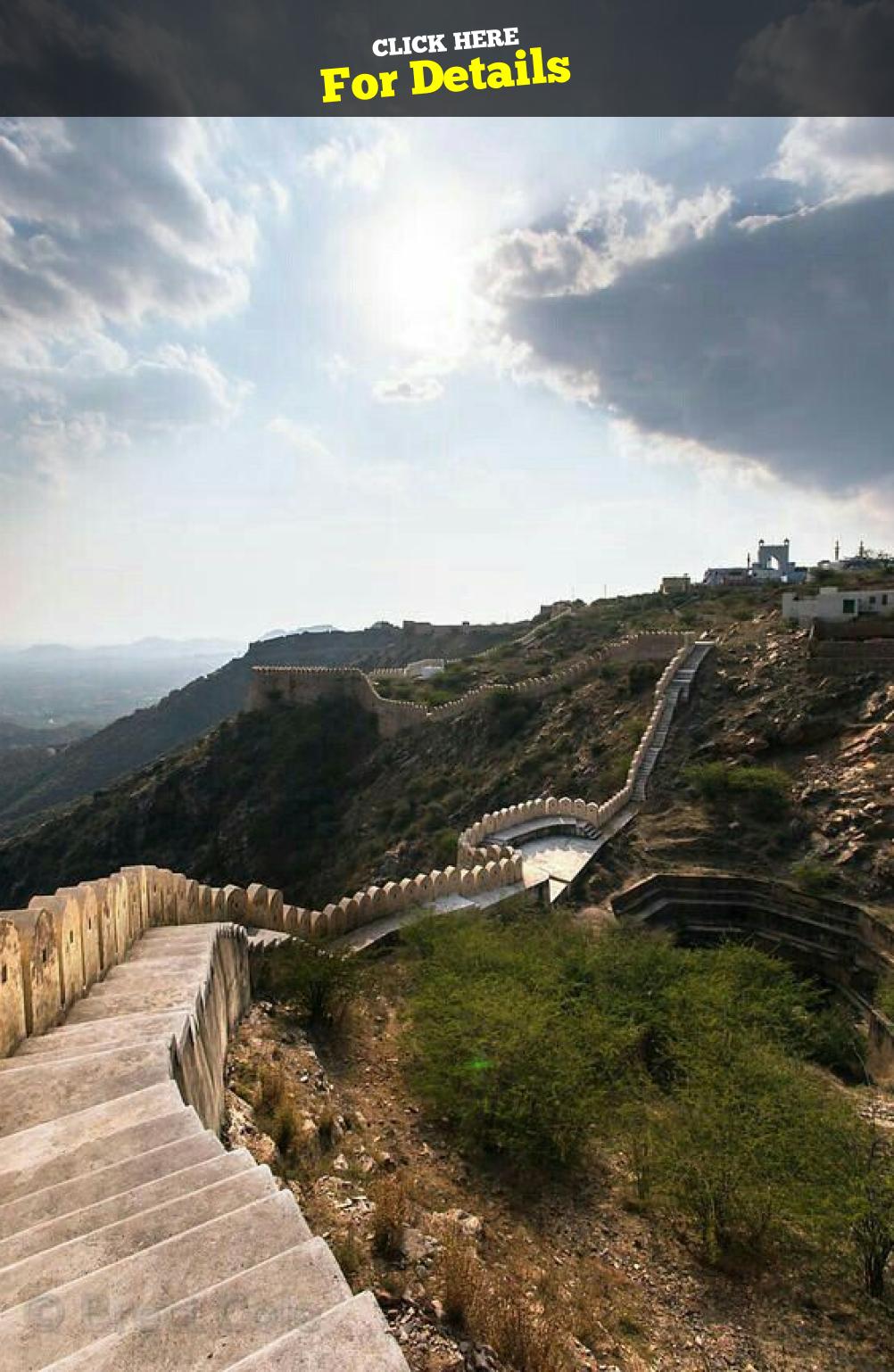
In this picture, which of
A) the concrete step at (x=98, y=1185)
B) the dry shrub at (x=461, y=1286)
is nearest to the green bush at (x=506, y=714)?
the dry shrub at (x=461, y=1286)

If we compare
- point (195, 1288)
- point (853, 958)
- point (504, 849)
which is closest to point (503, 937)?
point (504, 849)

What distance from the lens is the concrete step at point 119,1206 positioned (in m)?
3.06

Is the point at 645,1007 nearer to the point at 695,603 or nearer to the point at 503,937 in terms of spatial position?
the point at 503,937

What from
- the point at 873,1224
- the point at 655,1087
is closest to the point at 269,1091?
the point at 655,1087

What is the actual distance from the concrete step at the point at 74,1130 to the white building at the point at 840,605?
103 ft

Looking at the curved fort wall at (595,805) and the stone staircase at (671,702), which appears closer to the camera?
the curved fort wall at (595,805)

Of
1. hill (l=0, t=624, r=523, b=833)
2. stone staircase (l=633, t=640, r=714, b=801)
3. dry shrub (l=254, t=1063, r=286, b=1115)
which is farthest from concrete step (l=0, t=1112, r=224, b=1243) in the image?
hill (l=0, t=624, r=523, b=833)

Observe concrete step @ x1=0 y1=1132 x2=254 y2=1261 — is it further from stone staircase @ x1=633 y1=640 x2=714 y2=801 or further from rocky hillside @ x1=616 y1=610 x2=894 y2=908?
stone staircase @ x1=633 y1=640 x2=714 y2=801

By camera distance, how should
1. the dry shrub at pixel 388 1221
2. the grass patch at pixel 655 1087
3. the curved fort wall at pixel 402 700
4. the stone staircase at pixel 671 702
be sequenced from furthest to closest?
1. the curved fort wall at pixel 402 700
2. the stone staircase at pixel 671 702
3. the grass patch at pixel 655 1087
4. the dry shrub at pixel 388 1221

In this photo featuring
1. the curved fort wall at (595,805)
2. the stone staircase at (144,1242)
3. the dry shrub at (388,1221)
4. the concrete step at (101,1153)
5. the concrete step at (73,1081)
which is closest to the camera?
the stone staircase at (144,1242)

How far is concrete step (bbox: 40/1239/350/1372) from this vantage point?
243cm

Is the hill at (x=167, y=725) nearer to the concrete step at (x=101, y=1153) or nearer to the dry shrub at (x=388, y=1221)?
the dry shrub at (x=388, y=1221)

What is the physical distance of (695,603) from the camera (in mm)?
50312

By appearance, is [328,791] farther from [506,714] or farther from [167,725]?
[167,725]
